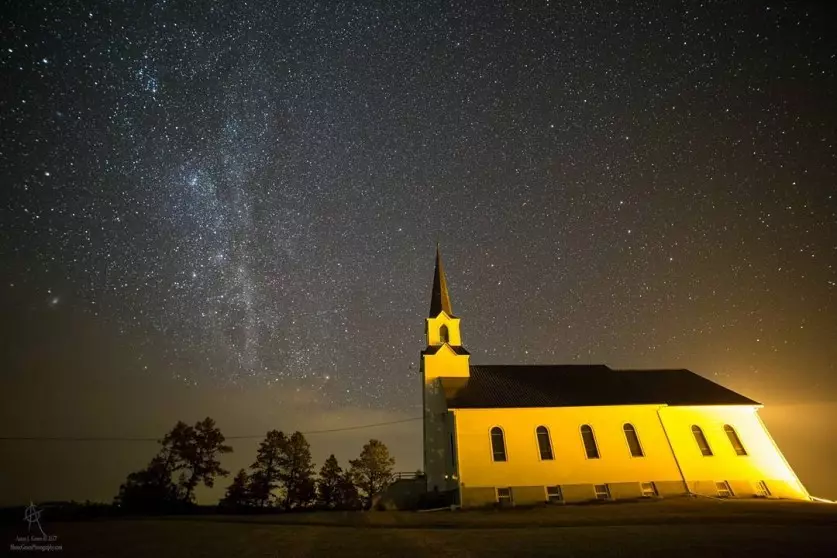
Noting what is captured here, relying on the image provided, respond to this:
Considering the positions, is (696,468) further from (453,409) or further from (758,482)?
(453,409)

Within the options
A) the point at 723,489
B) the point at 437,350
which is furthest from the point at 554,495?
the point at 437,350

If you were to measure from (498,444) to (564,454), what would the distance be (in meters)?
4.20

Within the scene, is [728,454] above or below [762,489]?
above

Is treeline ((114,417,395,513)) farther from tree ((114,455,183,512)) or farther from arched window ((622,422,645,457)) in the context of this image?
arched window ((622,422,645,457))

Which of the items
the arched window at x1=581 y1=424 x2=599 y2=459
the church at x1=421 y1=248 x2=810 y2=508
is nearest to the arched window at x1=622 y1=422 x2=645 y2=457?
the church at x1=421 y1=248 x2=810 y2=508

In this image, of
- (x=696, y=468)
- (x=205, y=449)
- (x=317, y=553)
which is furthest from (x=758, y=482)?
(x=205, y=449)

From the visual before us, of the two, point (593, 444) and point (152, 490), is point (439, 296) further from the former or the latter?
point (152, 490)

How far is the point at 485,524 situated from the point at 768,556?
9.27 metres

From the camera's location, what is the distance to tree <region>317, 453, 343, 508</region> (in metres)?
35.4

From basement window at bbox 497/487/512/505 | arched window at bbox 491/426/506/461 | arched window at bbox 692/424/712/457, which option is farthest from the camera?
arched window at bbox 692/424/712/457

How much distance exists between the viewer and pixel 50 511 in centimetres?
2017

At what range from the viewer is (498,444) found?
2577cm

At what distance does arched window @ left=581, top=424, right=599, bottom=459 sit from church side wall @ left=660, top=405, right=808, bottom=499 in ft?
17.7
